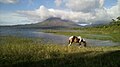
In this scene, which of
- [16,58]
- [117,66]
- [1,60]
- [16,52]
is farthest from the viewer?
[16,52]

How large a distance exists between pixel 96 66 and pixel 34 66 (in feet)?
10.3

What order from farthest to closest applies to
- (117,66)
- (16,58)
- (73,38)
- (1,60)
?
(73,38) → (16,58) → (1,60) → (117,66)

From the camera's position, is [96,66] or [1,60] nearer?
[96,66]

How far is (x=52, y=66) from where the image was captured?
36.4 feet

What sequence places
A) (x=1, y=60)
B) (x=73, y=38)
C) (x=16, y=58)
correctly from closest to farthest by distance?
(x=1, y=60) < (x=16, y=58) < (x=73, y=38)

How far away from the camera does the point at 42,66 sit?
443 inches

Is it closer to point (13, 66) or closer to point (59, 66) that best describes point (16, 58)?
point (13, 66)

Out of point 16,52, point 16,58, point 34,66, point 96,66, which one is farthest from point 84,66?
point 16,52

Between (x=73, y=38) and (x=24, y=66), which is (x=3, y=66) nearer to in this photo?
(x=24, y=66)

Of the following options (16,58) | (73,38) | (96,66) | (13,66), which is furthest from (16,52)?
(73,38)

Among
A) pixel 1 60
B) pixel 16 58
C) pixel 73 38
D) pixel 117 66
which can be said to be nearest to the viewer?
pixel 117 66

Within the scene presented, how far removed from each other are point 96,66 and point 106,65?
22.9 inches

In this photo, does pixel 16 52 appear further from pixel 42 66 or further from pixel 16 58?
pixel 42 66

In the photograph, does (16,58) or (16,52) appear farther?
(16,52)
